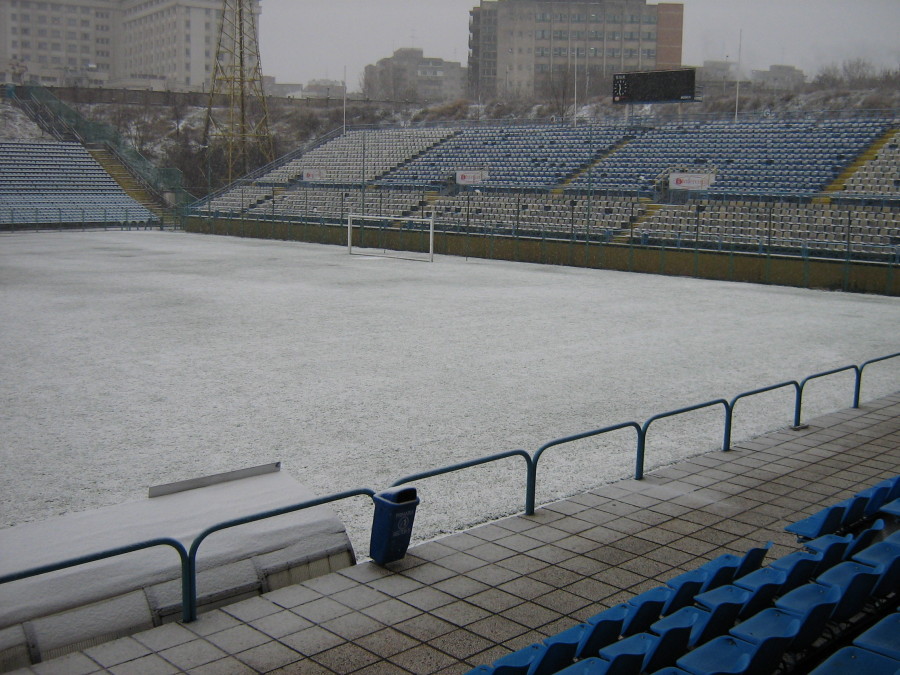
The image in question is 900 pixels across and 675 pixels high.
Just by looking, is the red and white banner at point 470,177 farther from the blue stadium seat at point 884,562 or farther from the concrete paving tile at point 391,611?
the blue stadium seat at point 884,562

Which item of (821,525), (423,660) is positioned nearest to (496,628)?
(423,660)

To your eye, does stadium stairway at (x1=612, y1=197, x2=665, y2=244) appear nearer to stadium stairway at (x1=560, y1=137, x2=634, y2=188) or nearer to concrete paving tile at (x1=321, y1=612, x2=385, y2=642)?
stadium stairway at (x1=560, y1=137, x2=634, y2=188)

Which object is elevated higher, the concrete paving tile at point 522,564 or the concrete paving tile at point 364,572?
the concrete paving tile at point 522,564

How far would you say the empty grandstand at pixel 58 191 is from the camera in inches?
2239

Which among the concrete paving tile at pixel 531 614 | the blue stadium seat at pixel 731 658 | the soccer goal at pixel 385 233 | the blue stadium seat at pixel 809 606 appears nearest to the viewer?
the blue stadium seat at pixel 731 658

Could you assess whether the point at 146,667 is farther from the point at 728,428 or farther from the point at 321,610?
the point at 728,428

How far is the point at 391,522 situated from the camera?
712cm

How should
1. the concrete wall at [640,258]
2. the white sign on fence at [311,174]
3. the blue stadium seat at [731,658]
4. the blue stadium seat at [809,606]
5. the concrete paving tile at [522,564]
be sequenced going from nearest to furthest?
the blue stadium seat at [731,658] < the blue stadium seat at [809,606] < the concrete paving tile at [522,564] < the concrete wall at [640,258] < the white sign on fence at [311,174]

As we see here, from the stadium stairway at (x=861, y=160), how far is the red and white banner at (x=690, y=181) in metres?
5.04

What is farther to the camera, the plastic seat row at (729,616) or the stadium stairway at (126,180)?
the stadium stairway at (126,180)

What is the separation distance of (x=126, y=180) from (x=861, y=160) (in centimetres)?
4866

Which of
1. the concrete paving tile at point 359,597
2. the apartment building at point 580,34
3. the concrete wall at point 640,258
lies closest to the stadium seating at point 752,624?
the concrete paving tile at point 359,597

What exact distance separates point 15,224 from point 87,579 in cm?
5480

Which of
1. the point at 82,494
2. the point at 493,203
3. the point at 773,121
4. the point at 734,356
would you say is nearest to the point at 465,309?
the point at 734,356
